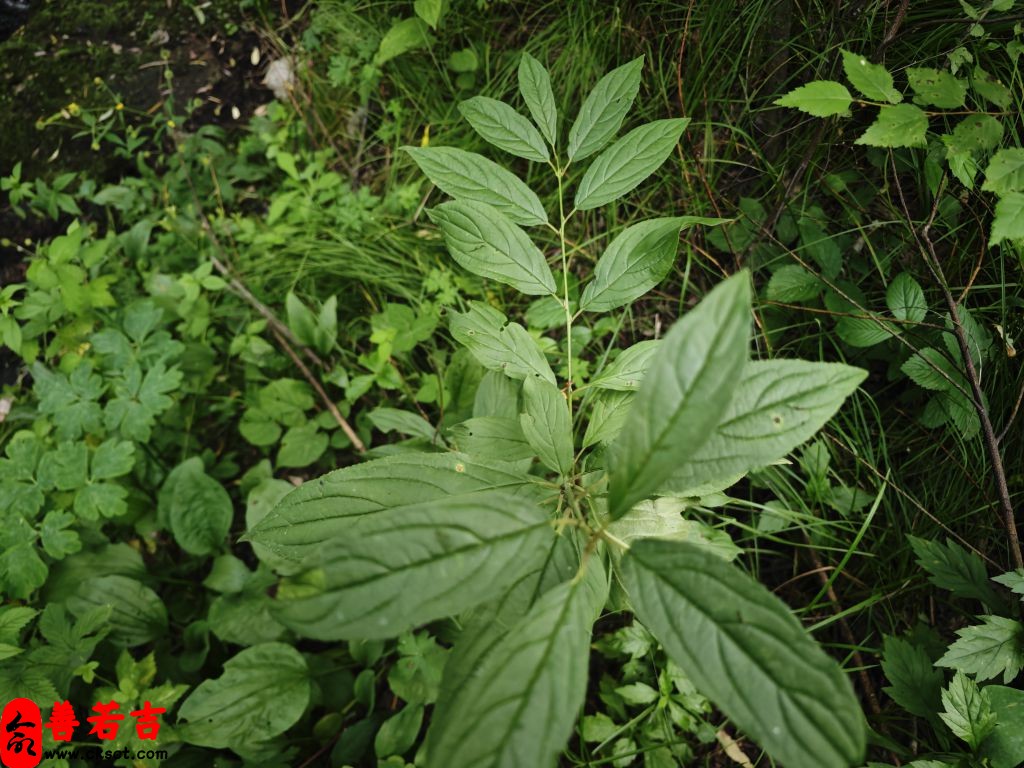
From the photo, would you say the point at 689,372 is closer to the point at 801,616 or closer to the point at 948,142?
the point at 948,142

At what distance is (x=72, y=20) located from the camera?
3020mm

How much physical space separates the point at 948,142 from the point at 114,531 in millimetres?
2609

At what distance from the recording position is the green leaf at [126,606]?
5.71ft

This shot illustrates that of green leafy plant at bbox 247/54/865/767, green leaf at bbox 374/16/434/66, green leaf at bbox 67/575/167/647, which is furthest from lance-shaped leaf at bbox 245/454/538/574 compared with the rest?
green leaf at bbox 374/16/434/66

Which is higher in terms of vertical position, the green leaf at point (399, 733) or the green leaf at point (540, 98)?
the green leaf at point (540, 98)

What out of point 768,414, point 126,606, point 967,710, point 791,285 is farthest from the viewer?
point 126,606

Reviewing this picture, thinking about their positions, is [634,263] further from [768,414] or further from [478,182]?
[768,414]

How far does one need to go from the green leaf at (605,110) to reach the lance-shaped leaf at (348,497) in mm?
625

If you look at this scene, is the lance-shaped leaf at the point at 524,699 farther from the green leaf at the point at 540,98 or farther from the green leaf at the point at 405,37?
the green leaf at the point at 405,37

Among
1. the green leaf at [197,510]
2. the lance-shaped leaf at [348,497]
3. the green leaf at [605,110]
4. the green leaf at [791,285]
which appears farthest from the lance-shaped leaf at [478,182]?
the green leaf at [197,510]

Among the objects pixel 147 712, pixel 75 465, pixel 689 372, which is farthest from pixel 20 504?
pixel 689 372

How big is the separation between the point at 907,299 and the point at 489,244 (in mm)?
1081

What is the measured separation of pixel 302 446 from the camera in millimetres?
1941

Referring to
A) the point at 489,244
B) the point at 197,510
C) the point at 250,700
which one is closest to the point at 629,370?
the point at 489,244
